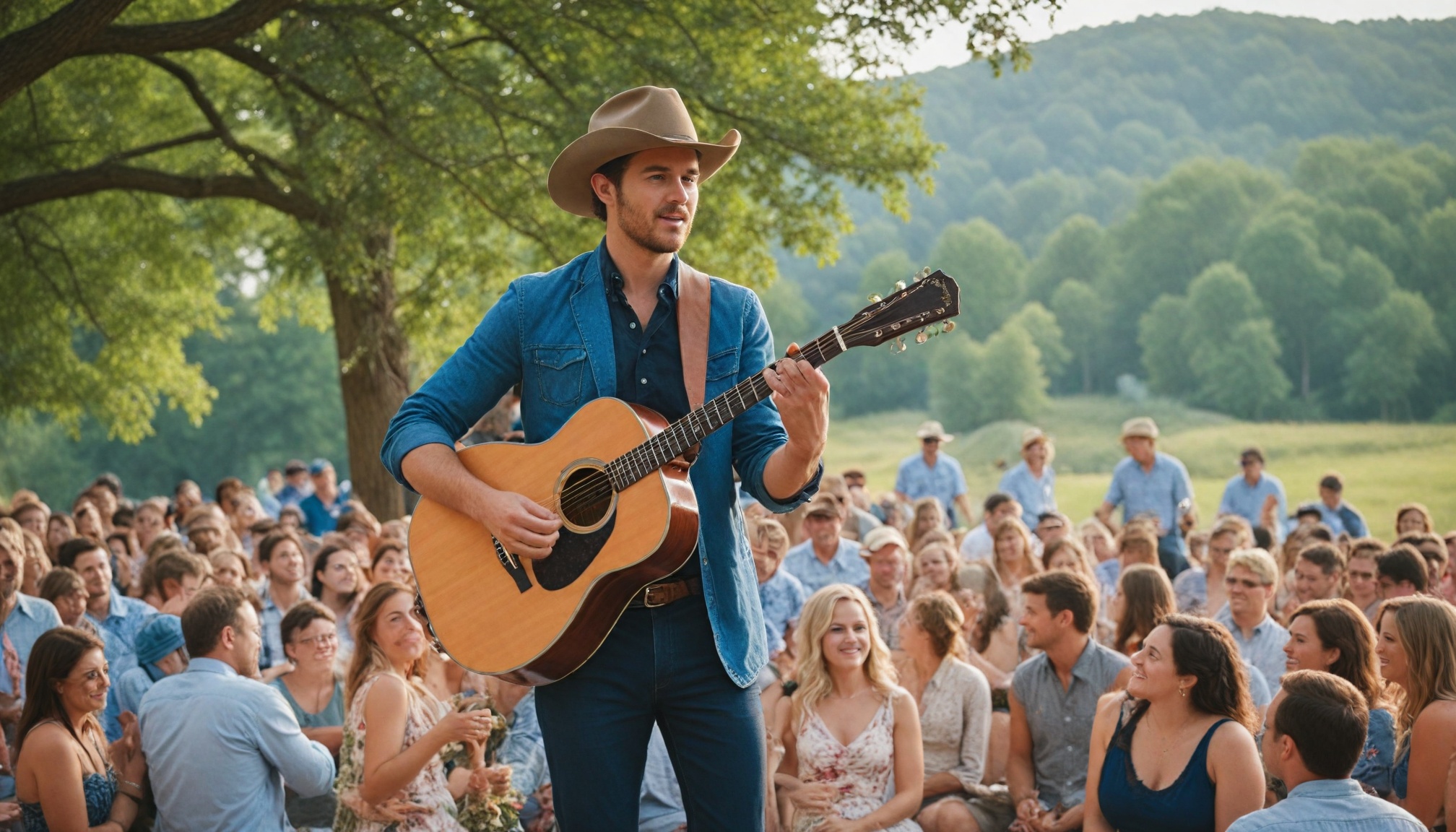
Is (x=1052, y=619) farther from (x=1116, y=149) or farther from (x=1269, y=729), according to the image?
(x=1116, y=149)

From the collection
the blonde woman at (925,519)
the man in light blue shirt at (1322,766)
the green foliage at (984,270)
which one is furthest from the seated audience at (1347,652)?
the green foliage at (984,270)

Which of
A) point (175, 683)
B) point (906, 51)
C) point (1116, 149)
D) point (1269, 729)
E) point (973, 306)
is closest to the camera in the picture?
point (1269, 729)

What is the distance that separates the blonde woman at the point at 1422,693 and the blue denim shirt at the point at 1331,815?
101cm

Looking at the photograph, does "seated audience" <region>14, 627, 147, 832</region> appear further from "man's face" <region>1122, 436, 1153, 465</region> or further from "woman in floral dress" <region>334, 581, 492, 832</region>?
"man's face" <region>1122, 436, 1153, 465</region>

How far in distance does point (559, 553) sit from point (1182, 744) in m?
2.77

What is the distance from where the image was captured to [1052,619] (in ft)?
19.8

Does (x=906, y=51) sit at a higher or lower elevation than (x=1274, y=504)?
higher

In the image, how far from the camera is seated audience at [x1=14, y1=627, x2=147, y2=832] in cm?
484

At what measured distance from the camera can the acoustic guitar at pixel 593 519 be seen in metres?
2.61

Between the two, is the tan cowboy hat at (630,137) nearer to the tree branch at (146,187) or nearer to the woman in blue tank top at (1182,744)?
the woman in blue tank top at (1182,744)

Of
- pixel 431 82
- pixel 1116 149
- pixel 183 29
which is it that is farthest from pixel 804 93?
pixel 1116 149

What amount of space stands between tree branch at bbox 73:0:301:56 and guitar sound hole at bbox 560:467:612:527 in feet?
24.6

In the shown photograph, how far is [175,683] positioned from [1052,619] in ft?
12.3

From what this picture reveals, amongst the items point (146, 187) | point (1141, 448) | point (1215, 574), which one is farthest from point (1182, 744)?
point (146, 187)
